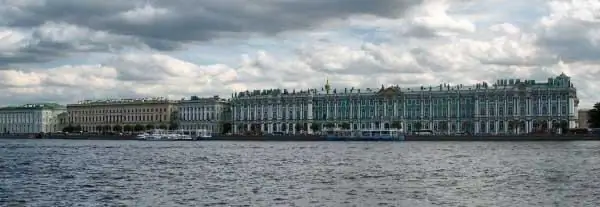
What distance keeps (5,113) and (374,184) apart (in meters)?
131

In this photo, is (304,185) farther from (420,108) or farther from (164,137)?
(164,137)

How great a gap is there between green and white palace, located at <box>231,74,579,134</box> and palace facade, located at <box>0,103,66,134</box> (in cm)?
3942

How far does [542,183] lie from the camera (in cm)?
2531

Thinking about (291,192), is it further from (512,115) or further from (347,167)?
(512,115)

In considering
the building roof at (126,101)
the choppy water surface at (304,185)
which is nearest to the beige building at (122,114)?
the building roof at (126,101)

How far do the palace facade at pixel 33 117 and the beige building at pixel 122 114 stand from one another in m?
5.62

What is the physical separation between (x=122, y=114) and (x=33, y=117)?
68.2 ft

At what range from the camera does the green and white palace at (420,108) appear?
3627 inches

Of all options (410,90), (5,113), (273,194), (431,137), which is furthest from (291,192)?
(5,113)

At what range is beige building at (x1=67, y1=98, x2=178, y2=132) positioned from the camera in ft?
411

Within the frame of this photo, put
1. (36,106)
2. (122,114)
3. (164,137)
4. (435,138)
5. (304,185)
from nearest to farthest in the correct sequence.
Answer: (304,185)
(435,138)
(164,137)
(122,114)
(36,106)

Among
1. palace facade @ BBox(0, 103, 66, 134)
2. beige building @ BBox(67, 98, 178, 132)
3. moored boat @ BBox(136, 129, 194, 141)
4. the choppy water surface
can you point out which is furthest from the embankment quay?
the choppy water surface

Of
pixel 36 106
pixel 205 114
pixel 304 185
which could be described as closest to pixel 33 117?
pixel 36 106

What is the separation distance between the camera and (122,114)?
129 metres
